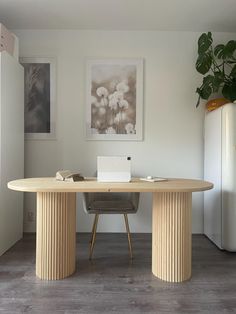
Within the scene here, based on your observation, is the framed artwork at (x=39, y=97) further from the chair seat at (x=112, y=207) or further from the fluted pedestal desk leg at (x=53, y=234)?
the fluted pedestal desk leg at (x=53, y=234)

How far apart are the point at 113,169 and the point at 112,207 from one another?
53 cm

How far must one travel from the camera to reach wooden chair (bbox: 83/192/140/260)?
2176 millimetres

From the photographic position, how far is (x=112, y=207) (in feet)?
7.25

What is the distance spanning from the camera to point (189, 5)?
2299 mm

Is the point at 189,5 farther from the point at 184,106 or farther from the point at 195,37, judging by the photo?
the point at 184,106

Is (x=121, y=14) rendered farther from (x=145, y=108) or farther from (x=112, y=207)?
(x=112, y=207)

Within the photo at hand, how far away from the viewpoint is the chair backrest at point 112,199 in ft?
7.32

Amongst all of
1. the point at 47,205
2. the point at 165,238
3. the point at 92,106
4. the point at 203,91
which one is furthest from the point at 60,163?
the point at 203,91

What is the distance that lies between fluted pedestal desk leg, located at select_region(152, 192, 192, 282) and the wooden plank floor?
0.29 feet

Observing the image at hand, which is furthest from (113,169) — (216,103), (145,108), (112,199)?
(216,103)

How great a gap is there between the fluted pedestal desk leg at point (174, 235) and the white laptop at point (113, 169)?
32 cm

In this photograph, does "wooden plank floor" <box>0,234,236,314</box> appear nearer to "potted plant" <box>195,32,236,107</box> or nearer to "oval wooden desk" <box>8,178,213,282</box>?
"oval wooden desk" <box>8,178,213,282</box>

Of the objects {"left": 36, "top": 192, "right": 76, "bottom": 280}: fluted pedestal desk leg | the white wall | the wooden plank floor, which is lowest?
the wooden plank floor

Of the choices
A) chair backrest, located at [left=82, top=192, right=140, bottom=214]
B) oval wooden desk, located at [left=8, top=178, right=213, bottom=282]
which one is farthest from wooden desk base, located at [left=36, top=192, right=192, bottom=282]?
chair backrest, located at [left=82, top=192, right=140, bottom=214]
